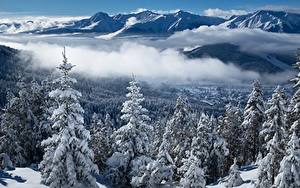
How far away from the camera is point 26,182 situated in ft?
160

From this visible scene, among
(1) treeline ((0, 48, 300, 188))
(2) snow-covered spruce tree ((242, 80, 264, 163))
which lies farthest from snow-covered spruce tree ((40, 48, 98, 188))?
(2) snow-covered spruce tree ((242, 80, 264, 163))

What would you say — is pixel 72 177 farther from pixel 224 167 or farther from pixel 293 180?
pixel 224 167

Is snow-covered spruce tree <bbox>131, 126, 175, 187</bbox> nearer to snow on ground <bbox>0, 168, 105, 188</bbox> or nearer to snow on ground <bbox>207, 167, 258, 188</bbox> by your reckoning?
snow on ground <bbox>0, 168, 105, 188</bbox>

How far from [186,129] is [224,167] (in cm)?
1845

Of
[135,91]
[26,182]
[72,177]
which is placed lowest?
[26,182]

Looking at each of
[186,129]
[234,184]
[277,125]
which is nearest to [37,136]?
[186,129]

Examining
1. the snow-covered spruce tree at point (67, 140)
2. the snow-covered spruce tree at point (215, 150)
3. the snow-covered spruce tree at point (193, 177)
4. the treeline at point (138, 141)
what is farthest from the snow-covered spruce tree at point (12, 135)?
the snow-covered spruce tree at point (193, 177)

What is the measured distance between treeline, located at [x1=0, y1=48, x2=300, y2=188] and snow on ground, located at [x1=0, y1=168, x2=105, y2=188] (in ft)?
7.83

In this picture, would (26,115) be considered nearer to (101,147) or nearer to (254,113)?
(101,147)

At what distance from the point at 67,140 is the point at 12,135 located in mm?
29124

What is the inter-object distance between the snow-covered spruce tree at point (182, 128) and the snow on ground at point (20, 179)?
19641mm

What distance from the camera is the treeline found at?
38031mm

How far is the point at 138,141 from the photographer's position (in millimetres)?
45719

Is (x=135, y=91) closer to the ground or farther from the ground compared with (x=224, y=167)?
farther from the ground
